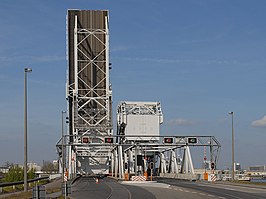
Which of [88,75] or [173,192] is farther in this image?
[88,75]

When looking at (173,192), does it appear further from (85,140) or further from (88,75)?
(88,75)

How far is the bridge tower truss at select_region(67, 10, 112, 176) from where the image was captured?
79.3m

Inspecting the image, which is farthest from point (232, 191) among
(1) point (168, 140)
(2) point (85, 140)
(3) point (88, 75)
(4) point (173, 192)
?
(3) point (88, 75)

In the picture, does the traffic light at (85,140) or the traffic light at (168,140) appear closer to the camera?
the traffic light at (85,140)

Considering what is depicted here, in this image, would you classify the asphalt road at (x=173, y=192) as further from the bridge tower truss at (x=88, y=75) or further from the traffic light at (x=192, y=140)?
the bridge tower truss at (x=88, y=75)

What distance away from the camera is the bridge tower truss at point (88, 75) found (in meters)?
79.3

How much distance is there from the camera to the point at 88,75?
269ft

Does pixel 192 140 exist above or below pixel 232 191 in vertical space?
above

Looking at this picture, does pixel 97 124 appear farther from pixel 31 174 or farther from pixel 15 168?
pixel 15 168

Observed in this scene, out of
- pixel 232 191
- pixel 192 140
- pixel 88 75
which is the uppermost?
pixel 88 75

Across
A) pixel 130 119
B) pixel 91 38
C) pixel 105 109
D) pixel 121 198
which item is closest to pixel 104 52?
pixel 91 38

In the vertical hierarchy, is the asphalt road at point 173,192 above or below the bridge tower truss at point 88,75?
below

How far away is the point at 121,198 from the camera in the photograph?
31.6 meters

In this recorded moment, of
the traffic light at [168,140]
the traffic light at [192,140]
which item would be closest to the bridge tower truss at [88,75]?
the traffic light at [168,140]
